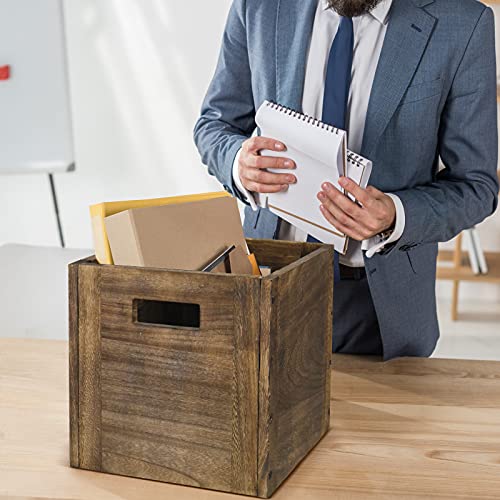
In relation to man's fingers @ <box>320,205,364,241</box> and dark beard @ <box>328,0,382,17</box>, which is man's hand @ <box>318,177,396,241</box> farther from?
dark beard @ <box>328,0,382,17</box>

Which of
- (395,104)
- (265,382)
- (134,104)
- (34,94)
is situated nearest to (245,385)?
(265,382)

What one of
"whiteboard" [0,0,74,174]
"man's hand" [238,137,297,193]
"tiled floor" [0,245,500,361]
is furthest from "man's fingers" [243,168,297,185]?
"whiteboard" [0,0,74,174]

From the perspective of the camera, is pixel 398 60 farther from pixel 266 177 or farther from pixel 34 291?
pixel 34 291

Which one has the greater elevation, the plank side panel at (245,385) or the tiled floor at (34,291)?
the plank side panel at (245,385)

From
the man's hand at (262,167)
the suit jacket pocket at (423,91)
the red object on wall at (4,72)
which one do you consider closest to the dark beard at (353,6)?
the suit jacket pocket at (423,91)

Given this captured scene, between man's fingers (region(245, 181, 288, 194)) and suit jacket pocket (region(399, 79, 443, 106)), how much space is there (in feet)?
1.15

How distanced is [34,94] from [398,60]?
101 inches

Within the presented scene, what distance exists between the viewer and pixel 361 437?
1127 mm

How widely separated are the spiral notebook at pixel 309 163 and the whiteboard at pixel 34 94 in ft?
8.33

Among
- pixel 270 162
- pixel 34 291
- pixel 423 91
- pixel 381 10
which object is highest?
pixel 381 10

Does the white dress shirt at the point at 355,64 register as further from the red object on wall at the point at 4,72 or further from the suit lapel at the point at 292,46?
the red object on wall at the point at 4,72

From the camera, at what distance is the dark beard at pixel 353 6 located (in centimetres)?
155

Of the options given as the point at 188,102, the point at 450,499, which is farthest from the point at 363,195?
the point at 188,102

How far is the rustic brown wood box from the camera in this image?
3.16 feet
